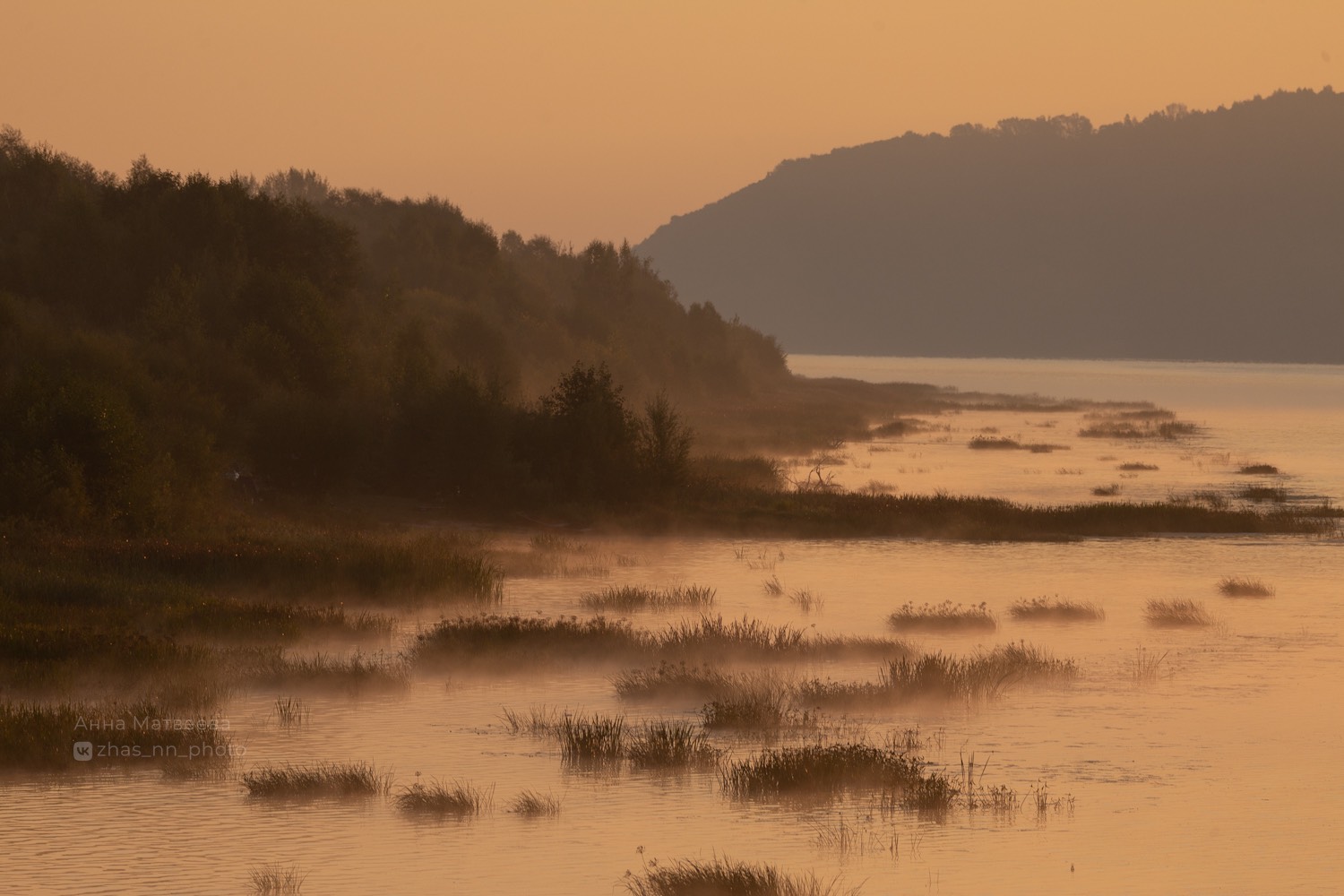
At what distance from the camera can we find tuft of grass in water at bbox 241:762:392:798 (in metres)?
16.4

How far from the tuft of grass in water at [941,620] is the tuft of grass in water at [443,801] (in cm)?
1389

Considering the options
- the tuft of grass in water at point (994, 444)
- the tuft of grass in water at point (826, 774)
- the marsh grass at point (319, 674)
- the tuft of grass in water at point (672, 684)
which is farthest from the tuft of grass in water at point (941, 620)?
the tuft of grass in water at point (994, 444)

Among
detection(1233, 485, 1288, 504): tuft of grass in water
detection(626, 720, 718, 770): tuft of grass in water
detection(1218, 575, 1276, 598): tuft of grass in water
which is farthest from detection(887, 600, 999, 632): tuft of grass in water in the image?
detection(1233, 485, 1288, 504): tuft of grass in water

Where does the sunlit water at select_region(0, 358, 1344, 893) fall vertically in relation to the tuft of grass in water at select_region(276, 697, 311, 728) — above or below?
below

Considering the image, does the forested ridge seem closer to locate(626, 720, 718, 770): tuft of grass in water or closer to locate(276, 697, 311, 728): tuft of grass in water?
locate(276, 697, 311, 728): tuft of grass in water

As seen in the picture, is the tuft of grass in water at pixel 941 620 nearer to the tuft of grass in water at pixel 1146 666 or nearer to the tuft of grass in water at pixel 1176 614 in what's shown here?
the tuft of grass in water at pixel 1176 614

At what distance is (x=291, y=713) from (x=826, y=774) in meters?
7.14

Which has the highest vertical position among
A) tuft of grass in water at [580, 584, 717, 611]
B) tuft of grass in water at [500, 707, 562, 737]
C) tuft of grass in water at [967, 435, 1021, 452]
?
tuft of grass in water at [967, 435, 1021, 452]

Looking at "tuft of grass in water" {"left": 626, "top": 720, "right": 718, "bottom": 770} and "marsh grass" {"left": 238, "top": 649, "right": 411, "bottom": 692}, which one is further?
"marsh grass" {"left": 238, "top": 649, "right": 411, "bottom": 692}

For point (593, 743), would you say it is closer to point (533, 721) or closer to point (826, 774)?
point (533, 721)

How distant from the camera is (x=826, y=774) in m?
17.2

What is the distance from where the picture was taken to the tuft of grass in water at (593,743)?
18469mm

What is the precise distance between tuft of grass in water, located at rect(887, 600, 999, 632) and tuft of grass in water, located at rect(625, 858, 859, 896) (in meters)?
15.5

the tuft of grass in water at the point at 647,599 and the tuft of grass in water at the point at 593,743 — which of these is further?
the tuft of grass in water at the point at 647,599
